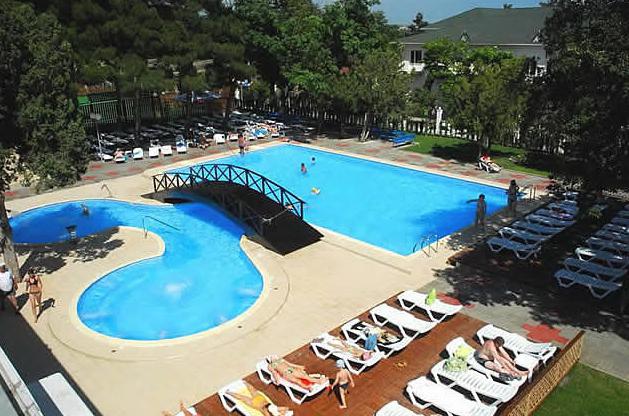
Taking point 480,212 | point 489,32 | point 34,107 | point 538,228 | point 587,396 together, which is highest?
point 489,32

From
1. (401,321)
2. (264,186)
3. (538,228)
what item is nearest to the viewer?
(401,321)

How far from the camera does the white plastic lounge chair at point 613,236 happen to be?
17.5 metres

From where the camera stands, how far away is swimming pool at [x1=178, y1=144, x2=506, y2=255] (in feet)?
72.3

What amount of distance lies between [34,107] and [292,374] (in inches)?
391

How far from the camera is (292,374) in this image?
10703 mm

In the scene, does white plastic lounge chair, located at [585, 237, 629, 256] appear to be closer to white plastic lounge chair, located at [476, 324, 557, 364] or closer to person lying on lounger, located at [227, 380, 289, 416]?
white plastic lounge chair, located at [476, 324, 557, 364]

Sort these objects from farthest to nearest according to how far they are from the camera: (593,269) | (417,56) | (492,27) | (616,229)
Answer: (417,56)
(492,27)
(616,229)
(593,269)

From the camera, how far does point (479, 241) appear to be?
1884 cm

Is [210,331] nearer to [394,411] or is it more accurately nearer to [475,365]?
[394,411]

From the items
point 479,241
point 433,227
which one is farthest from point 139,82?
point 479,241

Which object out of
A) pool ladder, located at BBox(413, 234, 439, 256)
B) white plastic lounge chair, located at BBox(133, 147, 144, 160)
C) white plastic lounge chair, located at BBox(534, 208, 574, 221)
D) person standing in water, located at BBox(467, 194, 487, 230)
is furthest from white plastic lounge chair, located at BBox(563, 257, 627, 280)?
white plastic lounge chair, located at BBox(133, 147, 144, 160)

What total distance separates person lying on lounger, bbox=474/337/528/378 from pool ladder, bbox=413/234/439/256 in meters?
6.75

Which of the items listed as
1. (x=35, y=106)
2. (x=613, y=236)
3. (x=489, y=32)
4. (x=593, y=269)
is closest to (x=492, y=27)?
(x=489, y=32)

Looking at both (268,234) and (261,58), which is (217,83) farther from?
(268,234)
